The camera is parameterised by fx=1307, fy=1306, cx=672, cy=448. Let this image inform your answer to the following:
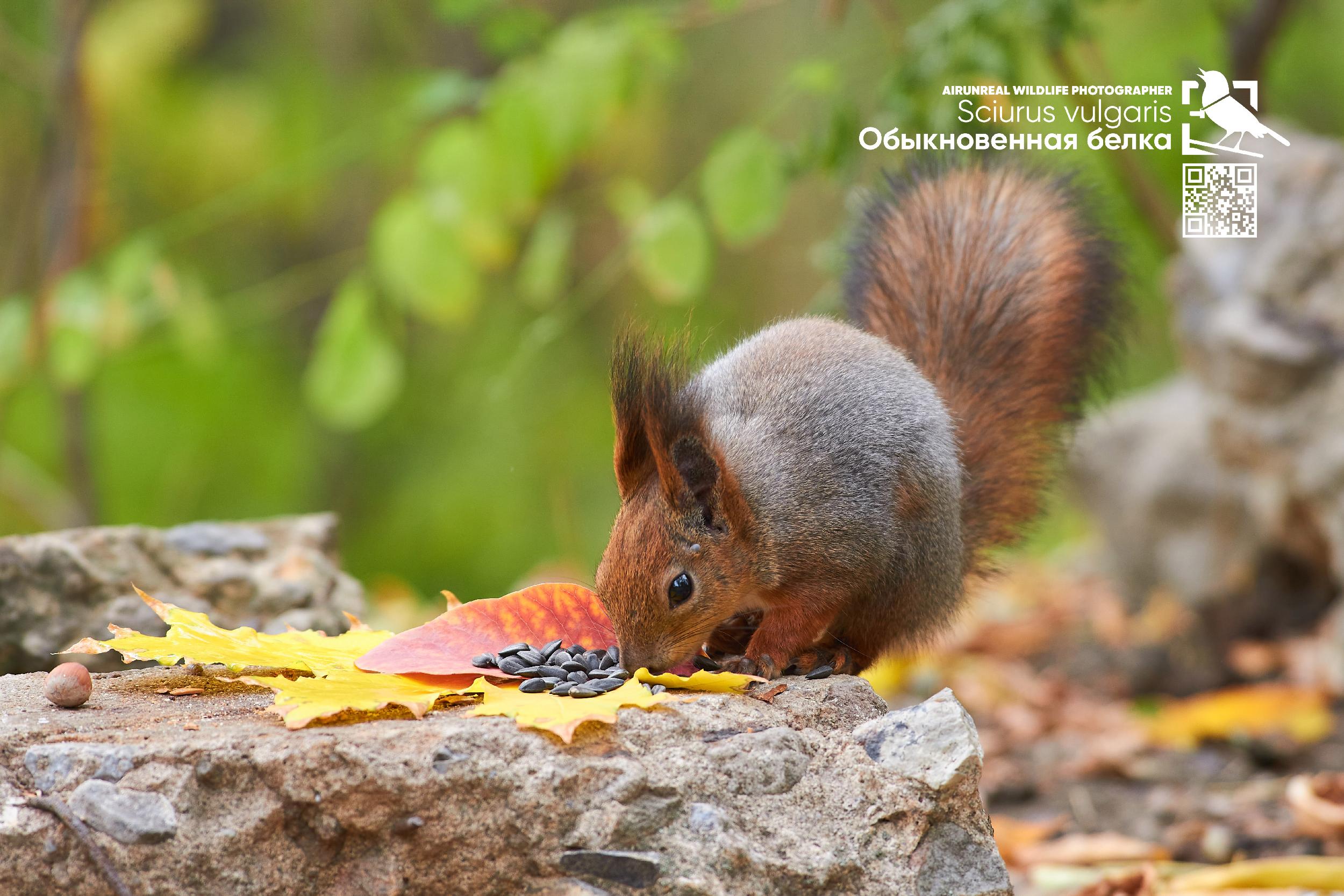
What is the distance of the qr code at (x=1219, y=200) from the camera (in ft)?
9.68

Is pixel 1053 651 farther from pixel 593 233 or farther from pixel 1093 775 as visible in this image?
pixel 593 233

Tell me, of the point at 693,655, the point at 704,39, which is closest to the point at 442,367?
the point at 704,39

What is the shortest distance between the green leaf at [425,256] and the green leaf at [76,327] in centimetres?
68

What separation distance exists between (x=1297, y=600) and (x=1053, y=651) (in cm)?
71

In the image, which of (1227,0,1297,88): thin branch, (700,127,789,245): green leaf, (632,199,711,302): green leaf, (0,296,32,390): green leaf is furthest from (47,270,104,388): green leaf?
(1227,0,1297,88): thin branch

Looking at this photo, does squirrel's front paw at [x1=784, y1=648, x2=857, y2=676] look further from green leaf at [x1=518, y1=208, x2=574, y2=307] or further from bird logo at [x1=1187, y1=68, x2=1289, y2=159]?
bird logo at [x1=1187, y1=68, x2=1289, y2=159]

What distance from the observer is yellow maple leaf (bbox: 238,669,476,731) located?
1.15 metres

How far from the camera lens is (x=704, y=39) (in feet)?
20.3

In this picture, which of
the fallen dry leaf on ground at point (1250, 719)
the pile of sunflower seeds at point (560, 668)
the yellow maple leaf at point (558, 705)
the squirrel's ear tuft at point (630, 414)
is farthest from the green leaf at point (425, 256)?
the fallen dry leaf on ground at point (1250, 719)

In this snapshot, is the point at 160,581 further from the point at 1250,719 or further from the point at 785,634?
the point at 1250,719

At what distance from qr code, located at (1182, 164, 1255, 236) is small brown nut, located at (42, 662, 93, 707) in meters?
2.60

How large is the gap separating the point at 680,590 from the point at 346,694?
15.9 inches

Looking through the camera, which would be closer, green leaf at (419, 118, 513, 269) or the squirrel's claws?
the squirrel's claws

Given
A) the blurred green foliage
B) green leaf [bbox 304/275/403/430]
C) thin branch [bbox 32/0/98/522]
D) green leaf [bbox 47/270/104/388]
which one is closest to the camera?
green leaf [bbox 304/275/403/430]
